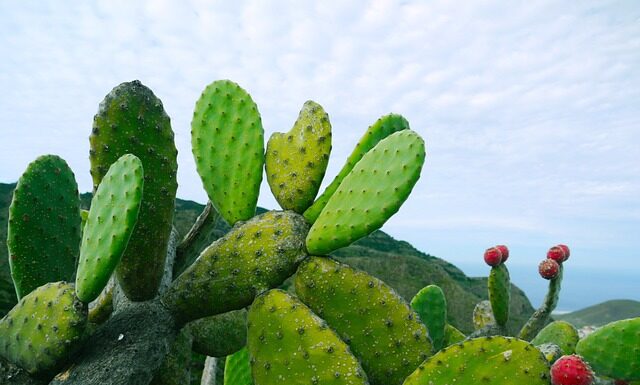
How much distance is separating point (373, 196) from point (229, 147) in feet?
1.94

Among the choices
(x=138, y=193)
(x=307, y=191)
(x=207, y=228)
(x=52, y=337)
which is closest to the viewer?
(x=138, y=193)

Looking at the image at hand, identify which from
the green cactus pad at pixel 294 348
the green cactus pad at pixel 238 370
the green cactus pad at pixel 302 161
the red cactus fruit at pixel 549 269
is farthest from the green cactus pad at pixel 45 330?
the red cactus fruit at pixel 549 269

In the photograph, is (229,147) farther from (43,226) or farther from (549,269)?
(549,269)

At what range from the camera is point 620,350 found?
225 centimetres

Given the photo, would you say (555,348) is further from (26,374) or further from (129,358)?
(26,374)

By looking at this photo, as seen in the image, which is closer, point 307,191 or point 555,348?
point 555,348

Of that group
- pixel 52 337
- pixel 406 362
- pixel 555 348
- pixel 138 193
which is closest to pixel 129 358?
pixel 52 337

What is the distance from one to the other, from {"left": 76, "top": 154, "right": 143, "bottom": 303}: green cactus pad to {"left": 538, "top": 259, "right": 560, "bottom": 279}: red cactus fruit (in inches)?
85.4

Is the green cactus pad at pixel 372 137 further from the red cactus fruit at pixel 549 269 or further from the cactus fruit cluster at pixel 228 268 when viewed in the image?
the red cactus fruit at pixel 549 269

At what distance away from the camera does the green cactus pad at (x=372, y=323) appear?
1.63 meters

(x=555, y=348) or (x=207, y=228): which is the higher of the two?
(x=207, y=228)

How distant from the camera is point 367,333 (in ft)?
5.36

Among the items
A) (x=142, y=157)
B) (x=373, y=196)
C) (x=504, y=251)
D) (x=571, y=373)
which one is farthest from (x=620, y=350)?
(x=142, y=157)

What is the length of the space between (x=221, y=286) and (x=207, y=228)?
1.98 feet
